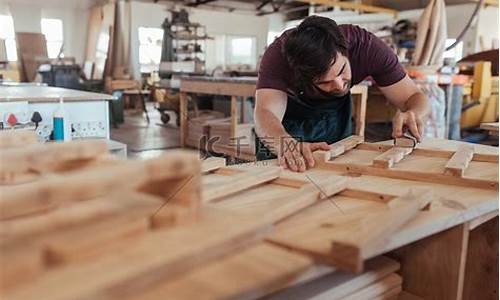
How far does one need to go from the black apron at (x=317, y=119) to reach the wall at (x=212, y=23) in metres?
9.32

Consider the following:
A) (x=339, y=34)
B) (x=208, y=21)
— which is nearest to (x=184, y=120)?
(x=339, y=34)

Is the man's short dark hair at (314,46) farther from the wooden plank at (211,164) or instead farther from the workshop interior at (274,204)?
the wooden plank at (211,164)

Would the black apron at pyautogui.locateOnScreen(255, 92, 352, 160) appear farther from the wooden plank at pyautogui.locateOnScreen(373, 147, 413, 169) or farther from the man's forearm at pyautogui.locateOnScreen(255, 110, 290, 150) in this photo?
the wooden plank at pyautogui.locateOnScreen(373, 147, 413, 169)

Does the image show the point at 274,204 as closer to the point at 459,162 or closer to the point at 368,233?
the point at 368,233

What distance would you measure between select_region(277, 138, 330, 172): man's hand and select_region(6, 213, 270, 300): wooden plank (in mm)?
656

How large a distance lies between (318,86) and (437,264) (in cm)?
84

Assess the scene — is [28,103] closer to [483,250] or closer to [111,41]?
[483,250]

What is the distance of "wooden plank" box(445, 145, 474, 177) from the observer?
121 centimetres

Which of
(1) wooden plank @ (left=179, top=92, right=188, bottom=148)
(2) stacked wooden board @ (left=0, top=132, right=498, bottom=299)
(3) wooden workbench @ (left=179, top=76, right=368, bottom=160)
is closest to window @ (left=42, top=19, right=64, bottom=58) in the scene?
(1) wooden plank @ (left=179, top=92, right=188, bottom=148)

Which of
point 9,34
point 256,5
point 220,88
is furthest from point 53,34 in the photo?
point 220,88

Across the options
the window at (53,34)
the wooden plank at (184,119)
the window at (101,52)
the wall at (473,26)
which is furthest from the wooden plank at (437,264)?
the window at (53,34)

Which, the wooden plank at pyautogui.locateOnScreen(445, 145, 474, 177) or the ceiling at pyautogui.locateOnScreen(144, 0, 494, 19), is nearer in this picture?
the wooden plank at pyautogui.locateOnScreen(445, 145, 474, 177)

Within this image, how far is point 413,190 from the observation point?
1086 millimetres

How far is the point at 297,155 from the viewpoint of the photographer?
4.60 feet
